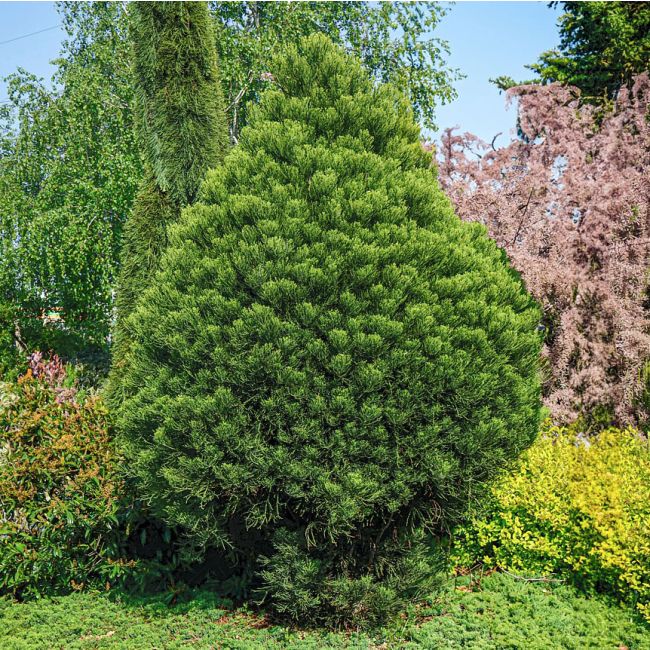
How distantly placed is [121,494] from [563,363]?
450 centimetres

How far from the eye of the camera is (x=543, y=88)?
28.6 feet

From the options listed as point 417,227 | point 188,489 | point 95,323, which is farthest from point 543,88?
point 95,323

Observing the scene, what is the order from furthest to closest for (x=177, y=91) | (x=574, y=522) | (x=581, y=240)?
(x=581, y=240) → (x=177, y=91) → (x=574, y=522)

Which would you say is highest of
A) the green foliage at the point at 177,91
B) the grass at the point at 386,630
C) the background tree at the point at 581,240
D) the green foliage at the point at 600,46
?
the green foliage at the point at 600,46

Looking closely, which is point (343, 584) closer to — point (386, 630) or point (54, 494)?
point (386, 630)

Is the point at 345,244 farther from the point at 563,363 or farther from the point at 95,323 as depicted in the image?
the point at 95,323

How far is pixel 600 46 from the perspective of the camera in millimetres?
17500

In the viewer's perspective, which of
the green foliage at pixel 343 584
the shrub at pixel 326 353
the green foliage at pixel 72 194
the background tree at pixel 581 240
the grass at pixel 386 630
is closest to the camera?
the shrub at pixel 326 353

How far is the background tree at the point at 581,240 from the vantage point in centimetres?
682

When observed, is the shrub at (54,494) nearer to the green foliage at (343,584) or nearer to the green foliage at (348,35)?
the green foliage at (343,584)

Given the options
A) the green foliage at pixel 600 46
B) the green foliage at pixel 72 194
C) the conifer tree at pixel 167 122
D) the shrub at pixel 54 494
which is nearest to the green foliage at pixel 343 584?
the shrub at pixel 54 494

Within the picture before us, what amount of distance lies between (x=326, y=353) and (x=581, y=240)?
450 centimetres

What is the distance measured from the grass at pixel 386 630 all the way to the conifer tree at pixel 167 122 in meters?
2.61

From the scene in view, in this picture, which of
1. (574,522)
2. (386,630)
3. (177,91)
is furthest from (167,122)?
(574,522)
